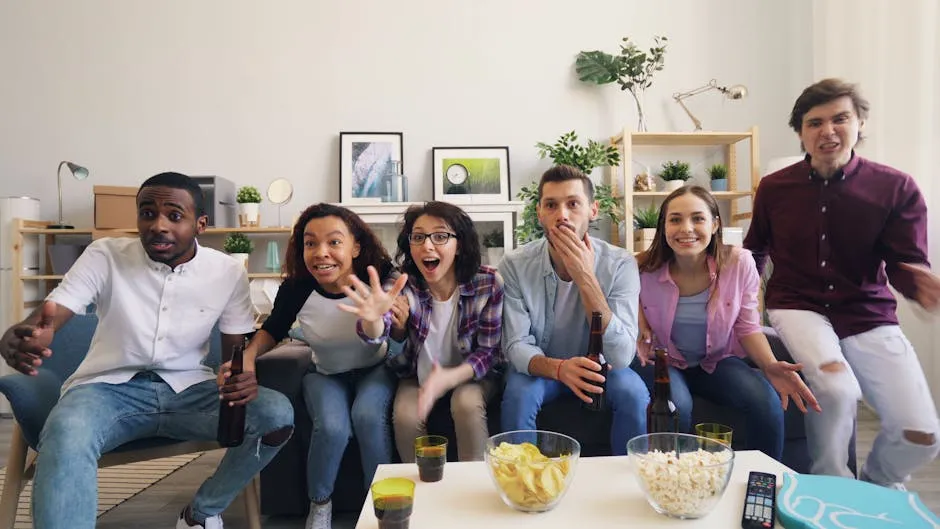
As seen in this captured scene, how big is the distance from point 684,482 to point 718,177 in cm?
308

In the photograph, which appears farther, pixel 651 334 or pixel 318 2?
pixel 318 2

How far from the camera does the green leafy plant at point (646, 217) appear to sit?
11.3ft

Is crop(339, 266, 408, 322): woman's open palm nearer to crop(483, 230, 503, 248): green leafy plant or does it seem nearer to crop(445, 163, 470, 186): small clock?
crop(483, 230, 503, 248): green leafy plant

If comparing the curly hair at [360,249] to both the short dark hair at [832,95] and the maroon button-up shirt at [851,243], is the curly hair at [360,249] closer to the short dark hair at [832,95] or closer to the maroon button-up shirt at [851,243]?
the maroon button-up shirt at [851,243]

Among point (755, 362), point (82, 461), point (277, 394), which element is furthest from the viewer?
point (755, 362)

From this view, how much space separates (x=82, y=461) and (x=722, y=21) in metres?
4.15

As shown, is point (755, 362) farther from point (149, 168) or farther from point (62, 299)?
point (149, 168)

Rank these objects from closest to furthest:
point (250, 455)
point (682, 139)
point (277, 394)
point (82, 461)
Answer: point (82, 461) → point (250, 455) → point (277, 394) → point (682, 139)

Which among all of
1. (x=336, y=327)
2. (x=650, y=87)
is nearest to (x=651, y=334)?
(x=336, y=327)

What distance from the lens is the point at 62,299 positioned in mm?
1652

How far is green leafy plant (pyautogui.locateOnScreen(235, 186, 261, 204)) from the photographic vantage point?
3.48 meters

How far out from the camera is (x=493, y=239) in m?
3.55

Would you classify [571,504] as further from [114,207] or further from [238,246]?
[114,207]

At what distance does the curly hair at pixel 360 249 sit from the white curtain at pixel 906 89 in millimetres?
2373
